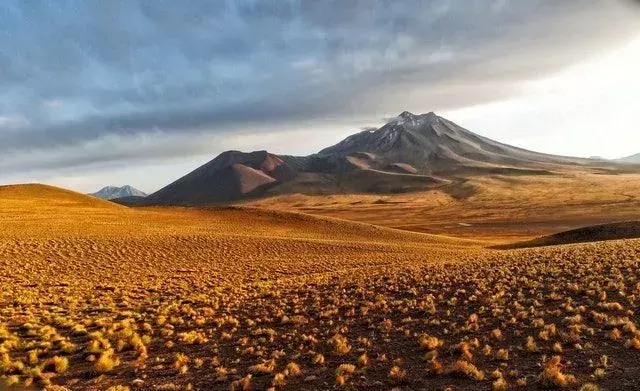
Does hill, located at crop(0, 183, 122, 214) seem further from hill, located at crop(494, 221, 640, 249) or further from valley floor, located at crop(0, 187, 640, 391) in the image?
hill, located at crop(494, 221, 640, 249)

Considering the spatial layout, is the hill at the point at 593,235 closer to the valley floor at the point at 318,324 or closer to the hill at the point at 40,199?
the valley floor at the point at 318,324

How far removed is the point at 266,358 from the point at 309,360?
135cm

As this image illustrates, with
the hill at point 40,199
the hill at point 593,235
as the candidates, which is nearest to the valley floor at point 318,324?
the hill at point 593,235

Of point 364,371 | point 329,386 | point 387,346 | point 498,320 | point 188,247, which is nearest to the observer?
point 329,386

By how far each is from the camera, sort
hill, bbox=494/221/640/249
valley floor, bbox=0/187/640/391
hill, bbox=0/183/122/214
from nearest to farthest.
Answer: valley floor, bbox=0/187/640/391 < hill, bbox=494/221/640/249 < hill, bbox=0/183/122/214

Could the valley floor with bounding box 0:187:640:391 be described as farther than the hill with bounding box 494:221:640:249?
No

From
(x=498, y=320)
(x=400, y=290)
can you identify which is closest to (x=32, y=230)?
(x=400, y=290)

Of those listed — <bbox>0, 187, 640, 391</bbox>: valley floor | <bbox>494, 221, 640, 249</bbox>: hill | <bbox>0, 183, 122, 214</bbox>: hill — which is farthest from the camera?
<bbox>0, 183, 122, 214</bbox>: hill

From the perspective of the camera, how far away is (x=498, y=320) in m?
15.4

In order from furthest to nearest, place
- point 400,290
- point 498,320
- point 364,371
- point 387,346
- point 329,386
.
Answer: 1. point 400,290
2. point 498,320
3. point 387,346
4. point 364,371
5. point 329,386

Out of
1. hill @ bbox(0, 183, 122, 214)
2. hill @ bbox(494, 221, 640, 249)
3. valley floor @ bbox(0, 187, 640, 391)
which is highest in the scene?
hill @ bbox(0, 183, 122, 214)

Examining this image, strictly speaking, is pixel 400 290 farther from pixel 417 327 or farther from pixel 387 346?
pixel 387 346

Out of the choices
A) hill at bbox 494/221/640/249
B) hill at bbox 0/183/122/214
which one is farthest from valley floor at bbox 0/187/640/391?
hill at bbox 0/183/122/214

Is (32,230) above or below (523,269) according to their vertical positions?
above
